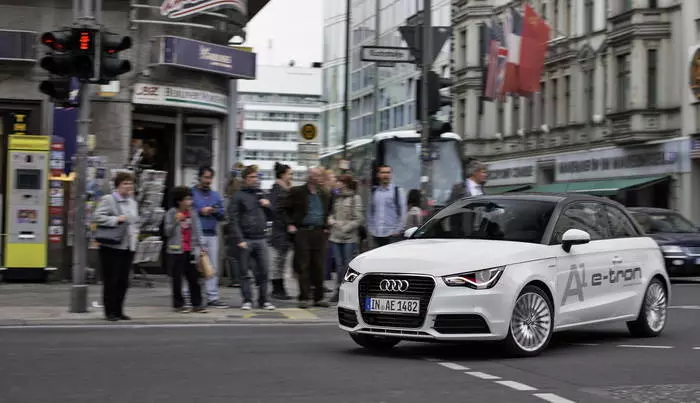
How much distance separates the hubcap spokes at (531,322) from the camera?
10617 mm

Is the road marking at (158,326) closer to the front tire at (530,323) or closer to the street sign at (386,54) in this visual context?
the front tire at (530,323)

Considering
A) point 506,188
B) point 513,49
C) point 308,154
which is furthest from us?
point 506,188

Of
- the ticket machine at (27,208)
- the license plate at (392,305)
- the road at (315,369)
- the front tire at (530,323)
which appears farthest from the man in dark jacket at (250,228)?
the front tire at (530,323)

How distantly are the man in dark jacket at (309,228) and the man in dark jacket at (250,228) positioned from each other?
23.4 inches

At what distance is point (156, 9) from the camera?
2142 centimetres

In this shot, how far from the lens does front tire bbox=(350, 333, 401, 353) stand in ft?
37.0

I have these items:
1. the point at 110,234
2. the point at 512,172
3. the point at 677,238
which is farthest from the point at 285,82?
the point at 110,234

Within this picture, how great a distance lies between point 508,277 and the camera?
10500mm

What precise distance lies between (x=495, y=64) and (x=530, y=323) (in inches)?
1386

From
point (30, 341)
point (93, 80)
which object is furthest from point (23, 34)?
point (30, 341)

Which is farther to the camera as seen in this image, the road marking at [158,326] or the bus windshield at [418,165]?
the bus windshield at [418,165]

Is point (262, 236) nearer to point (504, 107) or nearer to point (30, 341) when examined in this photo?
point (30, 341)

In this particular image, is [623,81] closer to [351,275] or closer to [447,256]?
[351,275]

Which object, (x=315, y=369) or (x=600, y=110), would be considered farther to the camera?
(x=600, y=110)
